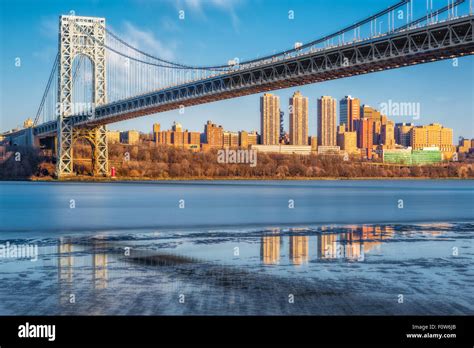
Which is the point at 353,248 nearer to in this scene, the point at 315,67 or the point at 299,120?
the point at 315,67

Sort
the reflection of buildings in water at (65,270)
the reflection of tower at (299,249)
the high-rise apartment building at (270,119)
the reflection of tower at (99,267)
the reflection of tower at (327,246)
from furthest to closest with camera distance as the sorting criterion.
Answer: the high-rise apartment building at (270,119) < the reflection of tower at (327,246) < the reflection of tower at (299,249) < the reflection of tower at (99,267) < the reflection of buildings in water at (65,270)

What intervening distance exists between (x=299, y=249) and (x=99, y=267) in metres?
4.38

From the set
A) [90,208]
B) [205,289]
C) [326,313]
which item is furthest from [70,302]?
[90,208]

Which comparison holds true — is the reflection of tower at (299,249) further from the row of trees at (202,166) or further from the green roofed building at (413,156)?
the green roofed building at (413,156)

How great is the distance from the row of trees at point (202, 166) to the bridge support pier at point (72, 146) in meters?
1.86

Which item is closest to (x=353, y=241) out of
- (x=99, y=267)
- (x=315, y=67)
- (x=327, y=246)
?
(x=327, y=246)

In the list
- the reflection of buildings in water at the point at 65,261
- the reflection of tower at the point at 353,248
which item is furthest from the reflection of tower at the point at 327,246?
the reflection of buildings in water at the point at 65,261

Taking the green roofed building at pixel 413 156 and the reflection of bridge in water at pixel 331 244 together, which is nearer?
the reflection of bridge in water at pixel 331 244

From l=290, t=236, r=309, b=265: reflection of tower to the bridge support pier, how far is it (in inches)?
2205

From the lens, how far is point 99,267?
424 inches

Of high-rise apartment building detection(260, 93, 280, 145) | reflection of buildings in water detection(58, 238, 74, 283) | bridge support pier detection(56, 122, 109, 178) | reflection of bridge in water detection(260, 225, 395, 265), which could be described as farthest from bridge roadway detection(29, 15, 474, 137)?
high-rise apartment building detection(260, 93, 280, 145)

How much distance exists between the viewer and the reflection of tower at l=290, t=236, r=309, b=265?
11773 mm

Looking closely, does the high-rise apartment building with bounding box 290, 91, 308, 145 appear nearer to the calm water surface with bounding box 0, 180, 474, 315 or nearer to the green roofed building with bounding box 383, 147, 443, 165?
the green roofed building with bounding box 383, 147, 443, 165

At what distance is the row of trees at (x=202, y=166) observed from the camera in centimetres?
7919
